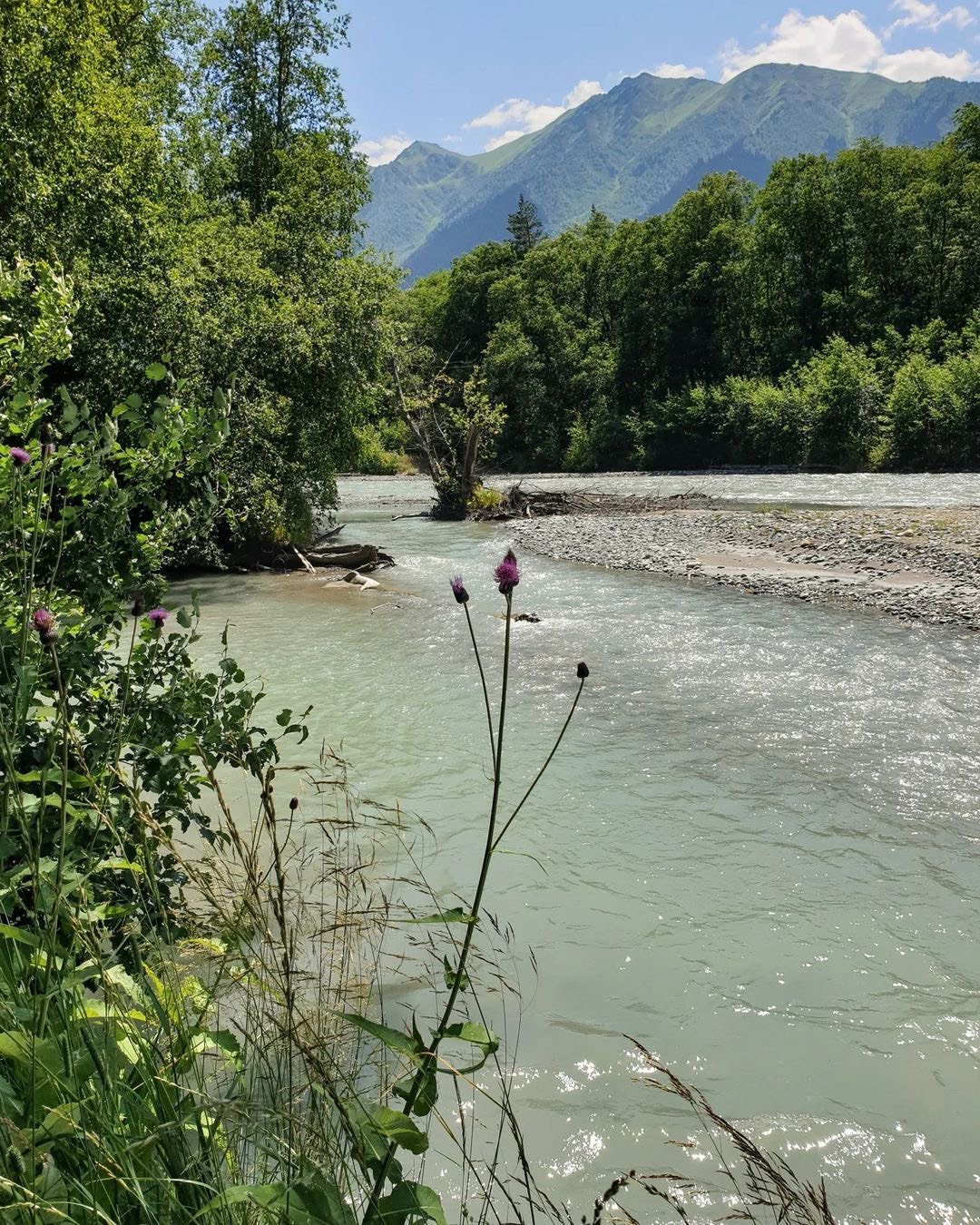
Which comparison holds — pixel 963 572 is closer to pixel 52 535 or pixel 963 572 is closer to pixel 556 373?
pixel 52 535

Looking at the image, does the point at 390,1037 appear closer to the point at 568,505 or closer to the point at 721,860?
the point at 721,860

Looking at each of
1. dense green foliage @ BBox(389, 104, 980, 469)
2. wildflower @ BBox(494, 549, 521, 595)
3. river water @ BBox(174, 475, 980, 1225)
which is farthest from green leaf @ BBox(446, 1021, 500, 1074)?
dense green foliage @ BBox(389, 104, 980, 469)

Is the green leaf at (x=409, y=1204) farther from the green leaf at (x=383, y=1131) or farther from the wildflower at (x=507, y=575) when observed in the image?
the wildflower at (x=507, y=575)

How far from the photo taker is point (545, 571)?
19.2 metres

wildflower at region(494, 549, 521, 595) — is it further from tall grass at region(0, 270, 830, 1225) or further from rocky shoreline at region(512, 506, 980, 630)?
rocky shoreline at region(512, 506, 980, 630)

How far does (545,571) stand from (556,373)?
4302 centimetres

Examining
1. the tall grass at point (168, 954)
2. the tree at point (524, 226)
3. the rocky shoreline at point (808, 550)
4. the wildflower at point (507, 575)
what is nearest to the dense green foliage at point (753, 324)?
the tree at point (524, 226)

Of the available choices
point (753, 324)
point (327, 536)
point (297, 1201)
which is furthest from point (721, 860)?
point (753, 324)

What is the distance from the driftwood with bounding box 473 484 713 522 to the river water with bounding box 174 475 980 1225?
1499 cm

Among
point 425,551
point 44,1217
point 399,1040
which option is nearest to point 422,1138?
point 399,1040

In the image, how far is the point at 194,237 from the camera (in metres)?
17.4

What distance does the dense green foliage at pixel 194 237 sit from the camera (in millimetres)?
→ 14852

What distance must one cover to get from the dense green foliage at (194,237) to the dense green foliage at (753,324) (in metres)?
18.8

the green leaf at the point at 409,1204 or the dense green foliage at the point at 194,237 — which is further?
the dense green foliage at the point at 194,237
